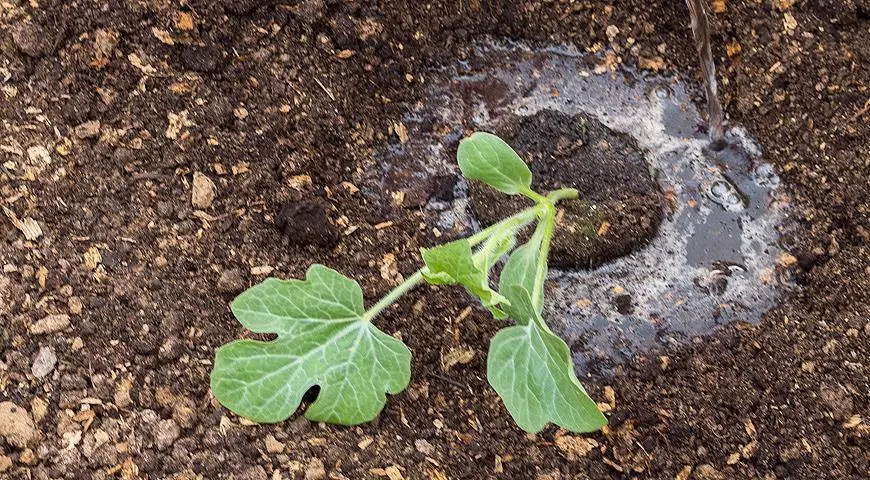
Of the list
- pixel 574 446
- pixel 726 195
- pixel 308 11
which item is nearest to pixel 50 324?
pixel 308 11

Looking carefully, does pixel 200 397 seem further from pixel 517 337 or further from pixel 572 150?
pixel 572 150

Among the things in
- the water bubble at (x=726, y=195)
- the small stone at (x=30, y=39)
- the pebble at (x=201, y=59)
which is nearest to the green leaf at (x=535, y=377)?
the water bubble at (x=726, y=195)

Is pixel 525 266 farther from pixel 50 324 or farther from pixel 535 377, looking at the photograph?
pixel 50 324

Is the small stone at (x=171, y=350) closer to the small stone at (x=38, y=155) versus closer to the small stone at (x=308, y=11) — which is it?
the small stone at (x=38, y=155)

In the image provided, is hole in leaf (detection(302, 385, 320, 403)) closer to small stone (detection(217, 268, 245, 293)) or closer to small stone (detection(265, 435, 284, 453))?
small stone (detection(265, 435, 284, 453))

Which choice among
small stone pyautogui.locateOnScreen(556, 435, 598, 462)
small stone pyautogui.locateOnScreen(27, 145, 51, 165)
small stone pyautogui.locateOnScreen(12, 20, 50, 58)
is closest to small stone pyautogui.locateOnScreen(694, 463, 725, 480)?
small stone pyautogui.locateOnScreen(556, 435, 598, 462)
